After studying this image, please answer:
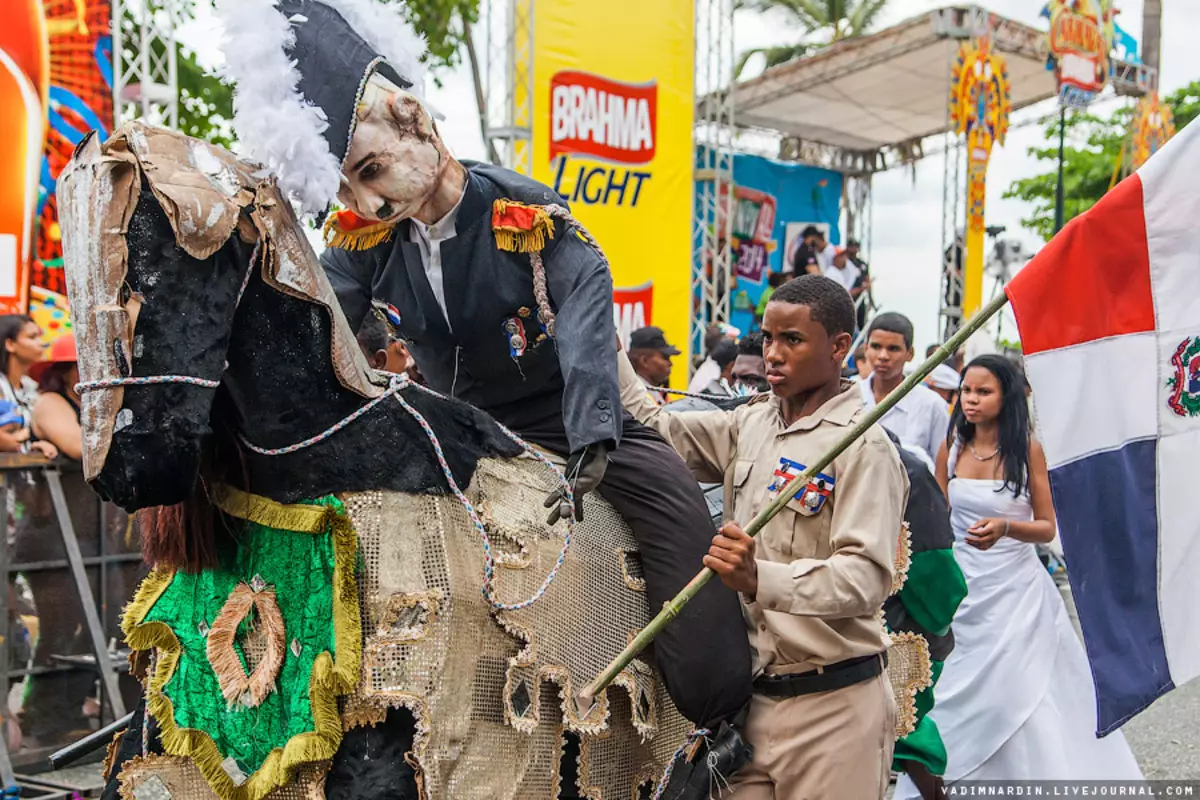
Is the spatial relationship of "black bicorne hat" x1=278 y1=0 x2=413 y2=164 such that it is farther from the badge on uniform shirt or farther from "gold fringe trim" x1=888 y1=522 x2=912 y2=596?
"gold fringe trim" x1=888 y1=522 x2=912 y2=596

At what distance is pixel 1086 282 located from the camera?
9.99ft

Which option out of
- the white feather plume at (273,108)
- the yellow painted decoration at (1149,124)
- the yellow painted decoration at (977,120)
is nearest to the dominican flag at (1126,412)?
the white feather plume at (273,108)

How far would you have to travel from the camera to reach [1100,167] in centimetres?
2711

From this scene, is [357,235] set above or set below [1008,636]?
above

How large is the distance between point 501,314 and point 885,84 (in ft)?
53.9

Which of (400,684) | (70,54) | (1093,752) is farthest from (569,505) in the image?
(70,54)

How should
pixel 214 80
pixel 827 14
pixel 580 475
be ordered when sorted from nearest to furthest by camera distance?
pixel 580 475 < pixel 214 80 < pixel 827 14

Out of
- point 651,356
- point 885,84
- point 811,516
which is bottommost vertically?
point 811,516

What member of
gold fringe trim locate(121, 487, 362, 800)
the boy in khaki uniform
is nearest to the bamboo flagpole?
the boy in khaki uniform

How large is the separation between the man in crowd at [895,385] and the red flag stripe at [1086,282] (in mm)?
3427

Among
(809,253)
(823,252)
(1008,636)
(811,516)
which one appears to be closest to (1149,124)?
(823,252)

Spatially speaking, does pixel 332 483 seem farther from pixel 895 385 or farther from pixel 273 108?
pixel 895 385

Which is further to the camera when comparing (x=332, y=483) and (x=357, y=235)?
(x=357, y=235)

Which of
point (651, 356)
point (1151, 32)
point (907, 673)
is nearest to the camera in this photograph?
point (907, 673)
